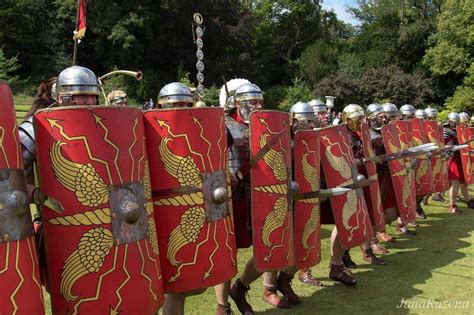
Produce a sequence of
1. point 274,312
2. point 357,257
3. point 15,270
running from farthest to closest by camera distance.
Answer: point 357,257, point 274,312, point 15,270

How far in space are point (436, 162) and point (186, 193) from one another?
225 inches

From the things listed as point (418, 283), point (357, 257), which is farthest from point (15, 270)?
point (357, 257)

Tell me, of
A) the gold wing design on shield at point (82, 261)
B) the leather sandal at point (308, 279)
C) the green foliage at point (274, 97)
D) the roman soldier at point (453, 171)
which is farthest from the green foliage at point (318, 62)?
the gold wing design on shield at point (82, 261)

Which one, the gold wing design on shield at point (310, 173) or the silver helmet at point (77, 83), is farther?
the gold wing design on shield at point (310, 173)

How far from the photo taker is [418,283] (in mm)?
4930

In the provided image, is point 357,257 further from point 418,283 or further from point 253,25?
point 253,25

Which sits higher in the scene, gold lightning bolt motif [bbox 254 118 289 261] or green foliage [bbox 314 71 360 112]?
green foliage [bbox 314 71 360 112]

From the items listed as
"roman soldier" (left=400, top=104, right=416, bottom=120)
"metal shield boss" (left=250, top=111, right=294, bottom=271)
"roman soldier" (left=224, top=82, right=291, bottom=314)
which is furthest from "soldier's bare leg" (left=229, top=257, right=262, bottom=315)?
"roman soldier" (left=400, top=104, right=416, bottom=120)

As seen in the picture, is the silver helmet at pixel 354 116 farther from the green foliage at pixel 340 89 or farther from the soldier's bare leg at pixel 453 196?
the green foliage at pixel 340 89

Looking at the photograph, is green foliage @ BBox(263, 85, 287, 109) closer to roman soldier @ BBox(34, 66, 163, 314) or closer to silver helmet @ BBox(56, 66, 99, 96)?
silver helmet @ BBox(56, 66, 99, 96)

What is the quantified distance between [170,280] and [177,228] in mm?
298

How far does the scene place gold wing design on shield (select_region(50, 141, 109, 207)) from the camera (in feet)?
7.92

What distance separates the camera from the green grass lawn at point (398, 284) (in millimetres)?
4266

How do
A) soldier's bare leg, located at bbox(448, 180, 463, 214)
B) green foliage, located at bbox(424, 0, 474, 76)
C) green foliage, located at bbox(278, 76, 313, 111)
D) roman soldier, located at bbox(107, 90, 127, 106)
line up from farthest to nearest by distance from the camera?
green foliage, located at bbox(424, 0, 474, 76)
green foliage, located at bbox(278, 76, 313, 111)
soldier's bare leg, located at bbox(448, 180, 463, 214)
roman soldier, located at bbox(107, 90, 127, 106)
